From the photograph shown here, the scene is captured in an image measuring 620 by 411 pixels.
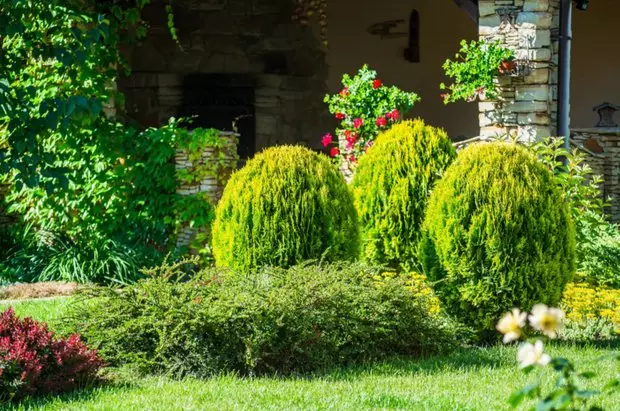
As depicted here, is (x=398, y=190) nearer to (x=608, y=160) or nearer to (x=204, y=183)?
(x=204, y=183)

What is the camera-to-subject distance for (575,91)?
1403 cm

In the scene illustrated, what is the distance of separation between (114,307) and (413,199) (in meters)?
2.99

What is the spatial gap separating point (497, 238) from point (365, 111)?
3.81 meters

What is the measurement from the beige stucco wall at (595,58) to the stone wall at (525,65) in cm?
395

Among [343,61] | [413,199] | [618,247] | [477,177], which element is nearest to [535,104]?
[618,247]

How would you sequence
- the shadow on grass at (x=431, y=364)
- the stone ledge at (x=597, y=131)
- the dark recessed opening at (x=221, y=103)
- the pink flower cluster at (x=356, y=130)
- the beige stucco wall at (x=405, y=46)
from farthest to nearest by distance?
the dark recessed opening at (x=221, y=103)
the beige stucco wall at (x=405, y=46)
the stone ledge at (x=597, y=131)
the pink flower cluster at (x=356, y=130)
the shadow on grass at (x=431, y=364)

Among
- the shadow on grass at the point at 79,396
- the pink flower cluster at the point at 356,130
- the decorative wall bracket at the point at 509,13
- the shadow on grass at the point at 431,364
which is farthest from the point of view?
the pink flower cluster at the point at 356,130

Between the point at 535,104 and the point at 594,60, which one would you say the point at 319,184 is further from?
the point at 594,60

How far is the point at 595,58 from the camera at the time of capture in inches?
550

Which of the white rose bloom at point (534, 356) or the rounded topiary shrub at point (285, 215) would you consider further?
the rounded topiary shrub at point (285, 215)

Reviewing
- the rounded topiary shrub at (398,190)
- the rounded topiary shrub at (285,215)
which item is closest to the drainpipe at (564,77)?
the rounded topiary shrub at (398,190)

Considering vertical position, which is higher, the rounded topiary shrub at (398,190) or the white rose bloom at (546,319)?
the rounded topiary shrub at (398,190)

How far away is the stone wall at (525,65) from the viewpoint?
1009 cm

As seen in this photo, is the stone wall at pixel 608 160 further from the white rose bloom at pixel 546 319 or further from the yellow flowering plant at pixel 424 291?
the white rose bloom at pixel 546 319
